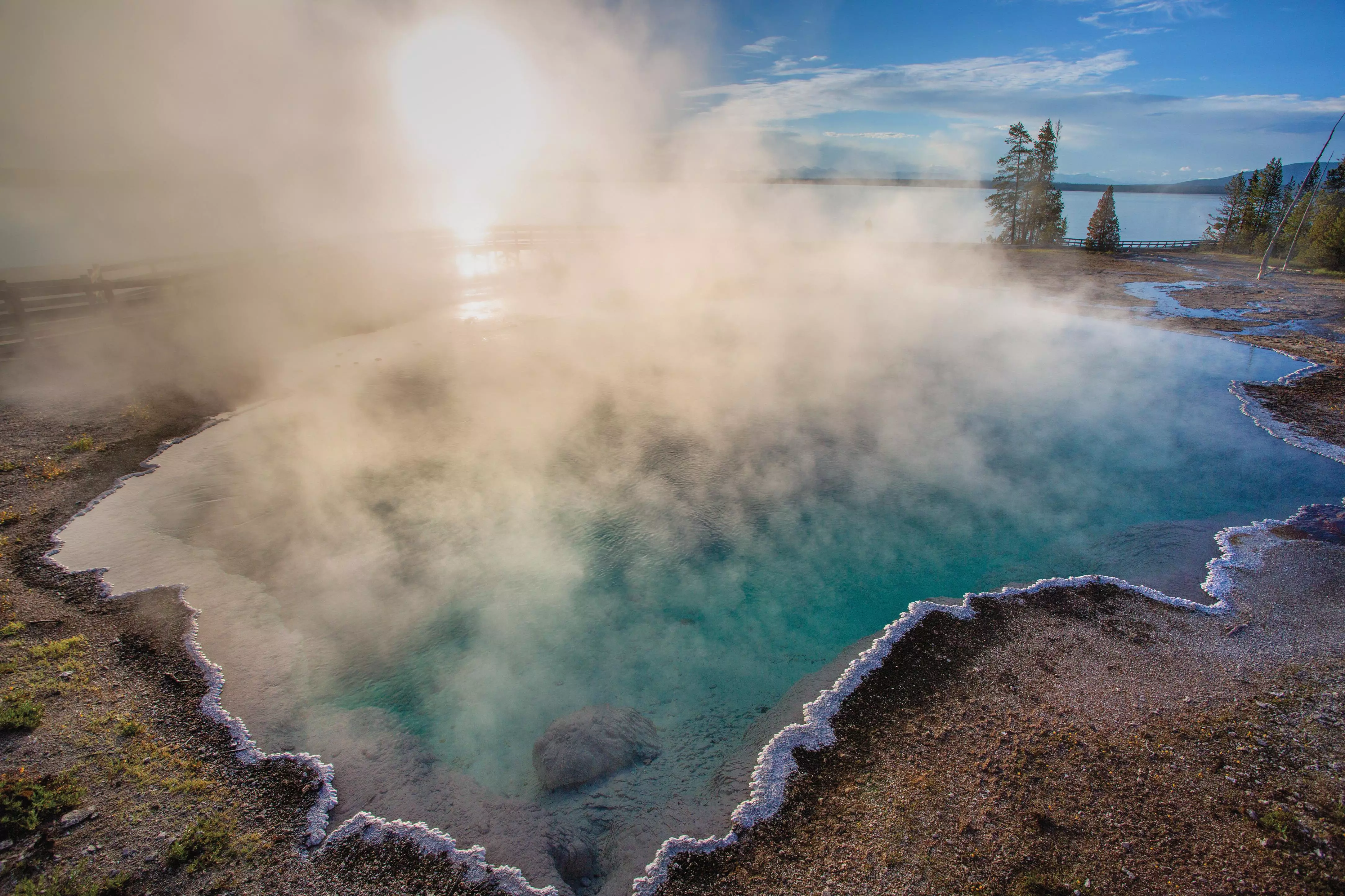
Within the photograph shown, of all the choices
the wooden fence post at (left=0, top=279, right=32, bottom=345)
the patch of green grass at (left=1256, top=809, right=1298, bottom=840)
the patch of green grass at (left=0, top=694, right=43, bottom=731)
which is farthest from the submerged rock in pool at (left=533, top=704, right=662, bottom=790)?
the wooden fence post at (left=0, top=279, right=32, bottom=345)

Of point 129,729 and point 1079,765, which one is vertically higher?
point 129,729

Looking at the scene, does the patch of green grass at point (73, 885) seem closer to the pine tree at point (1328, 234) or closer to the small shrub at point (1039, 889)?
the small shrub at point (1039, 889)

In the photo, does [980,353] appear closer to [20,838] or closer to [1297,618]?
[1297,618]

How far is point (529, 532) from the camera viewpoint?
8227mm

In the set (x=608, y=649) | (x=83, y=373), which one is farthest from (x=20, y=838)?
(x=83, y=373)

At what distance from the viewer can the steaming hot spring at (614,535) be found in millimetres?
5230

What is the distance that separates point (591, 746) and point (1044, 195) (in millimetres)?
43693

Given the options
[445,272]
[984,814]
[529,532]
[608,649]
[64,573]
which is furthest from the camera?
[445,272]

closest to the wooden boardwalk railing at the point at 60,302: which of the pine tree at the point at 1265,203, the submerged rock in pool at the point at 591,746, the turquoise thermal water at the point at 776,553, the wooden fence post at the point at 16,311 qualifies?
the wooden fence post at the point at 16,311

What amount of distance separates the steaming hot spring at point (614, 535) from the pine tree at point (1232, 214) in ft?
99.3

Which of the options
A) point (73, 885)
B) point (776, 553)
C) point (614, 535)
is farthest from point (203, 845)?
point (776, 553)

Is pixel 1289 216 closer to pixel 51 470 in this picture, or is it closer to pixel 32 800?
pixel 32 800

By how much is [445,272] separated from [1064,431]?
24.7 meters

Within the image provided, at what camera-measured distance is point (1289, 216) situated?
2886cm
